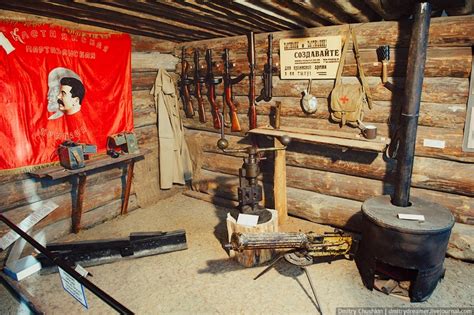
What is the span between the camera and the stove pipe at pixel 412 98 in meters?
3.82

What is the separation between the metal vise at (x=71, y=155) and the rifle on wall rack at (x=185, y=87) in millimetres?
2447

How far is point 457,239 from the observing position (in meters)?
4.53

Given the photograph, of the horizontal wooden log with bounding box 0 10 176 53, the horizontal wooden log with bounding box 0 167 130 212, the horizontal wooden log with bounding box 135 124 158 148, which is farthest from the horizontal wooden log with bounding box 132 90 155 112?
the horizontal wooden log with bounding box 0 167 130 212

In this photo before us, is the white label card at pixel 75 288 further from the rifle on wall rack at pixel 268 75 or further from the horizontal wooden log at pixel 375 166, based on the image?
the rifle on wall rack at pixel 268 75

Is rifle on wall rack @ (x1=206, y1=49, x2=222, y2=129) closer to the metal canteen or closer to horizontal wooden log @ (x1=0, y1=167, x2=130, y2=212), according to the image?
the metal canteen

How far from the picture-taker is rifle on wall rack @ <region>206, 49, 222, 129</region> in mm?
6312

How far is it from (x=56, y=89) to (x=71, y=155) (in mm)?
1035

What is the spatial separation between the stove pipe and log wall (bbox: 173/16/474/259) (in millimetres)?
610

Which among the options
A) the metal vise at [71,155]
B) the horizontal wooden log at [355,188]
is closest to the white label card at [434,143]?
the horizontal wooden log at [355,188]

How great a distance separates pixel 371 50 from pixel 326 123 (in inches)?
49.2

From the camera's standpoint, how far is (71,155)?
491cm

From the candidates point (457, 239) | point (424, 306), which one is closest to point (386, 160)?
point (457, 239)

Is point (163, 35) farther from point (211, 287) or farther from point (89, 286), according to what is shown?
point (89, 286)

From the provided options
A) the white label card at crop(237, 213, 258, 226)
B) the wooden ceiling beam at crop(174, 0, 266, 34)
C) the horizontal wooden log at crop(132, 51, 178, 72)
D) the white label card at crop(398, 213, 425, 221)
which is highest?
the wooden ceiling beam at crop(174, 0, 266, 34)
